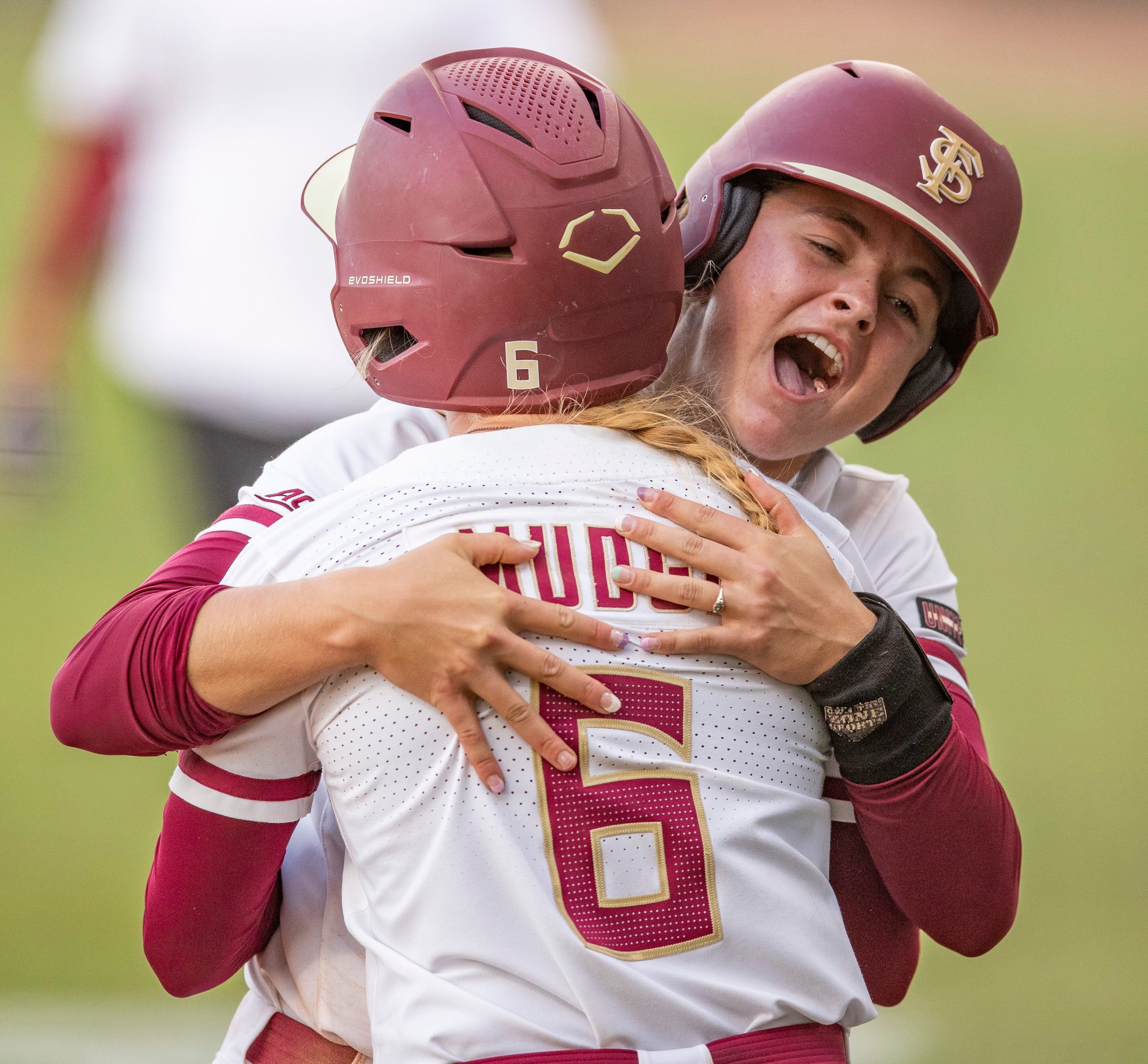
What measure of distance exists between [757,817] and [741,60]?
19.6 feet

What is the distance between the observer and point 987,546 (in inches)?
184

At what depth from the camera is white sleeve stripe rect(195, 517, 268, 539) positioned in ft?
4.48

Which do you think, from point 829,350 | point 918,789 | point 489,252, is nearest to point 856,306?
point 829,350

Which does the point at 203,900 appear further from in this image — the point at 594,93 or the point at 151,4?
the point at 151,4

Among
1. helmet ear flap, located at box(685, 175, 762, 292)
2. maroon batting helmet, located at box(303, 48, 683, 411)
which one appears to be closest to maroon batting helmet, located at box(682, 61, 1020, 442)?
helmet ear flap, located at box(685, 175, 762, 292)

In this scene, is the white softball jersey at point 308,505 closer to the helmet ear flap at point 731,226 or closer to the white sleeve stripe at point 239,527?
the white sleeve stripe at point 239,527

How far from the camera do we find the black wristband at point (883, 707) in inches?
48.4

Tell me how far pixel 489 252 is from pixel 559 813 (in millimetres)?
605

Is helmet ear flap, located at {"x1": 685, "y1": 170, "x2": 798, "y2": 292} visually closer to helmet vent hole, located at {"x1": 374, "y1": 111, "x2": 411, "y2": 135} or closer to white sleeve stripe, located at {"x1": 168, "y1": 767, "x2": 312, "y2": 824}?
helmet vent hole, located at {"x1": 374, "y1": 111, "x2": 411, "y2": 135}

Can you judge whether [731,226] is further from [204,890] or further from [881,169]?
[204,890]

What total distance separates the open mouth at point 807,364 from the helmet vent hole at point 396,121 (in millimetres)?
645

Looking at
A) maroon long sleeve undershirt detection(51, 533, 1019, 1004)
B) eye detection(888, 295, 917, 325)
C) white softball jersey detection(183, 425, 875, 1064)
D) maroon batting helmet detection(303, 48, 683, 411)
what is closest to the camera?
white softball jersey detection(183, 425, 875, 1064)

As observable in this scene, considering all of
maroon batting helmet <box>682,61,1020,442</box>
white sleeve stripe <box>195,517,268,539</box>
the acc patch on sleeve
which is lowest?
the acc patch on sleeve

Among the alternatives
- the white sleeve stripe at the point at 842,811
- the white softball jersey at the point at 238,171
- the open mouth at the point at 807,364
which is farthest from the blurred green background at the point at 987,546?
the open mouth at the point at 807,364
